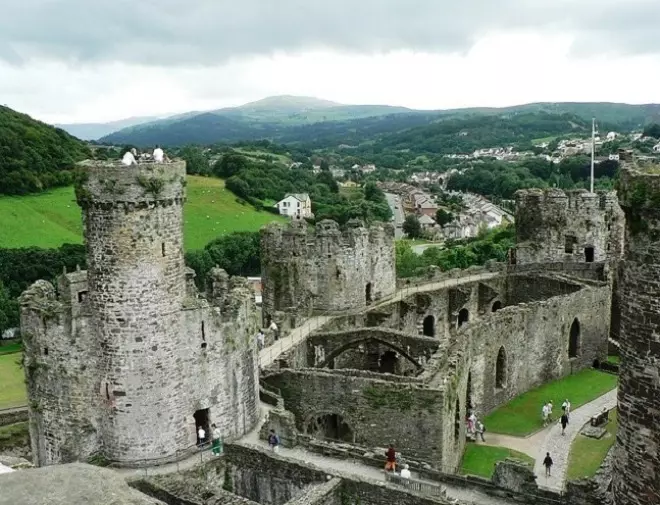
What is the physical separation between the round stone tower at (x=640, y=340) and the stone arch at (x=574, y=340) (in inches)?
1010

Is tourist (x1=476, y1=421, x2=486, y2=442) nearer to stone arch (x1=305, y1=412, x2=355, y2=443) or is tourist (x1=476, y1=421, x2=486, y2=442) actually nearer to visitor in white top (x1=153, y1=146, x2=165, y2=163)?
stone arch (x1=305, y1=412, x2=355, y2=443)

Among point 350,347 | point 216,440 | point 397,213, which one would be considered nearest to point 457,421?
point 350,347

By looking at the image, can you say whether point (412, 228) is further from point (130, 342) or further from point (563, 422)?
point (130, 342)

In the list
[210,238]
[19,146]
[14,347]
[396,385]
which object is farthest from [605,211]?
[19,146]

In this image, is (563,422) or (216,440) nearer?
(216,440)

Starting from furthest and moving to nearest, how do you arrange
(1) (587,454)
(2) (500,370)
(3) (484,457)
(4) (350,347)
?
(4) (350,347)
(2) (500,370)
(3) (484,457)
(1) (587,454)

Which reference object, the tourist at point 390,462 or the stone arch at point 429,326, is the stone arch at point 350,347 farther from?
the tourist at point 390,462

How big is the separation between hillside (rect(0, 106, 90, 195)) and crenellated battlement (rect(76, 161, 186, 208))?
77.4m

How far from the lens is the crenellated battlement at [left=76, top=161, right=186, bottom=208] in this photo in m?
20.6

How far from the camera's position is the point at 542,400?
33.9 meters

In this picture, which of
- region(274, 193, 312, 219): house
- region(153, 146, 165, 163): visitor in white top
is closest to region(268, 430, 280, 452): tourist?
region(153, 146, 165, 163): visitor in white top

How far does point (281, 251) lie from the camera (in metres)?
38.0

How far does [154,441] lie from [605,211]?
31355mm

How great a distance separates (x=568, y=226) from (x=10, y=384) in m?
38.5
